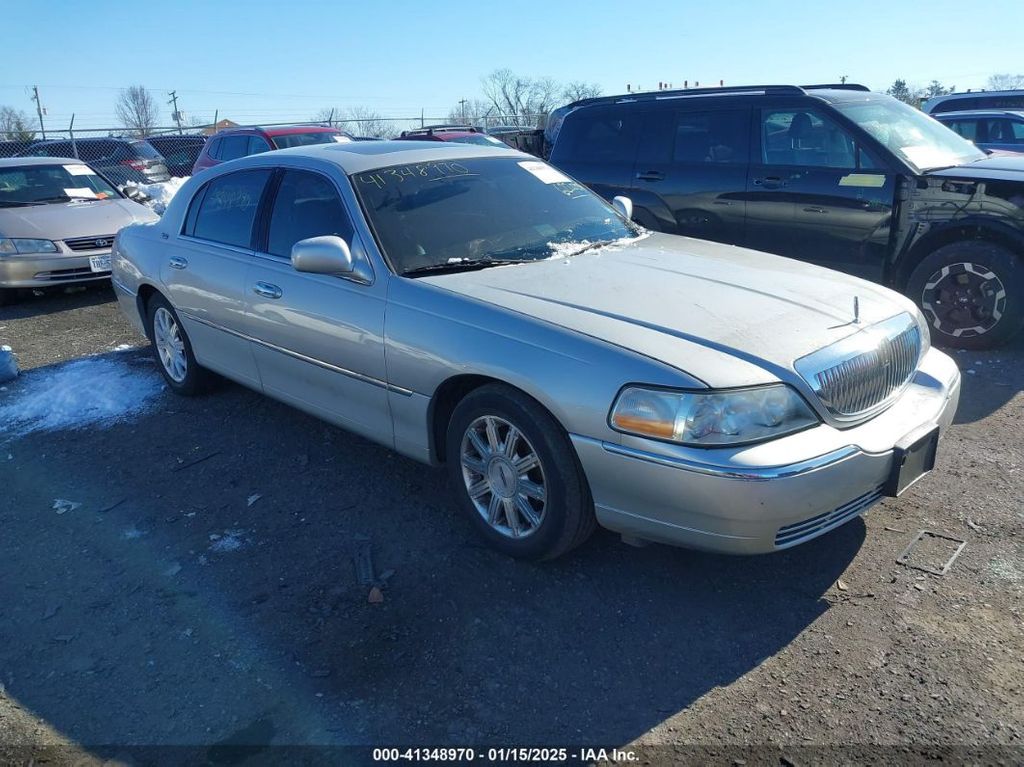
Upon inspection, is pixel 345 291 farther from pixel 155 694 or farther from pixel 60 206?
pixel 60 206

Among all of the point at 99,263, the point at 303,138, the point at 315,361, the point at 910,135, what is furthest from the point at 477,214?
the point at 303,138

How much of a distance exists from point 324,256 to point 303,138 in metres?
11.5

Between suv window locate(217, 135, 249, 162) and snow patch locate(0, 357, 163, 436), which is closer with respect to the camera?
snow patch locate(0, 357, 163, 436)

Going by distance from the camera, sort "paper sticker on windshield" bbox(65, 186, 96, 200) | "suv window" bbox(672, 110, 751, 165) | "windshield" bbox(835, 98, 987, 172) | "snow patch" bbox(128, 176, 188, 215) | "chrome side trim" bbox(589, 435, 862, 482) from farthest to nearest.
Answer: "snow patch" bbox(128, 176, 188, 215) < "paper sticker on windshield" bbox(65, 186, 96, 200) < "suv window" bbox(672, 110, 751, 165) < "windshield" bbox(835, 98, 987, 172) < "chrome side trim" bbox(589, 435, 862, 482)

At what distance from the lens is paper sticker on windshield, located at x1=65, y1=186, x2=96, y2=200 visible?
932 cm

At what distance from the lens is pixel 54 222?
27.9 feet

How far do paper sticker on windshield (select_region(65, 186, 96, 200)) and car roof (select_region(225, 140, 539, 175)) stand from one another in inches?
227

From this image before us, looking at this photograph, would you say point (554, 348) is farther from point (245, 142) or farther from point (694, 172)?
point (245, 142)


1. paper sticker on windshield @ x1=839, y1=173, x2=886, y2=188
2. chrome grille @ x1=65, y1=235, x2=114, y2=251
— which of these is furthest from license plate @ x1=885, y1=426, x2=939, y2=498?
chrome grille @ x1=65, y1=235, x2=114, y2=251

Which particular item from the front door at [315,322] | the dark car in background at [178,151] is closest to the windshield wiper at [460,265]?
the front door at [315,322]

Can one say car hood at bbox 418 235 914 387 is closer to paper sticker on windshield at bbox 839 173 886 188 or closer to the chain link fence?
paper sticker on windshield at bbox 839 173 886 188

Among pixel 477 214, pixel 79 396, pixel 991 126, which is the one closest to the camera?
pixel 477 214

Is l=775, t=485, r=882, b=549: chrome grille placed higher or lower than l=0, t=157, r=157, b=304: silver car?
lower

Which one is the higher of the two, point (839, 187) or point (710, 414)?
point (839, 187)
